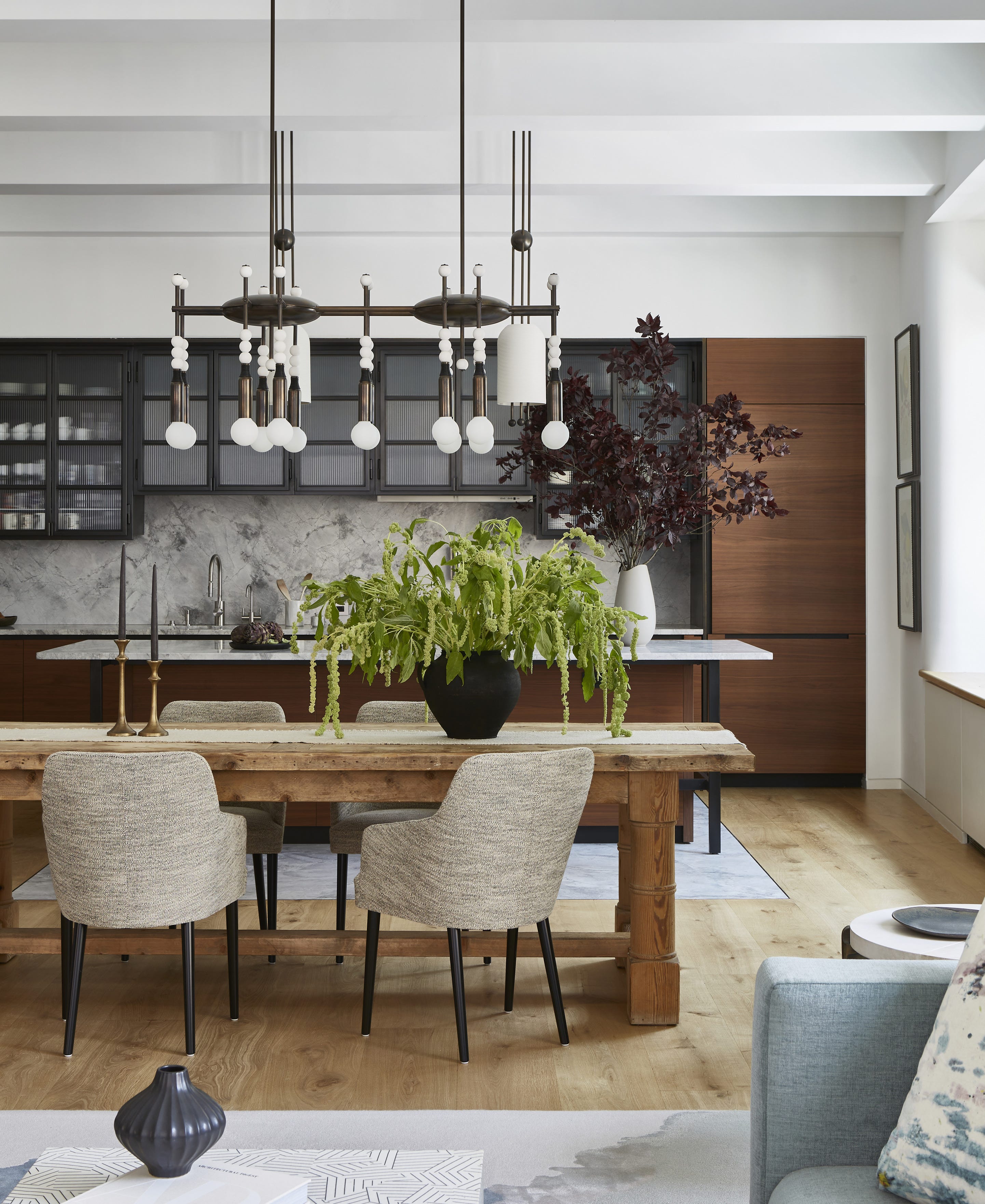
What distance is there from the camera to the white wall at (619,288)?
249 inches

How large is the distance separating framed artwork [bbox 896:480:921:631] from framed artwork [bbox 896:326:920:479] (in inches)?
4.3

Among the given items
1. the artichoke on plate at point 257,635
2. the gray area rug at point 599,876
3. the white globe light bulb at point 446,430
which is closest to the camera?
the white globe light bulb at point 446,430

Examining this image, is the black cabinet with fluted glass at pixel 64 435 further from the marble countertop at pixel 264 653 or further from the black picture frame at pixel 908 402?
the black picture frame at pixel 908 402

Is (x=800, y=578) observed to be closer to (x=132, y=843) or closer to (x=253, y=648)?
(x=253, y=648)

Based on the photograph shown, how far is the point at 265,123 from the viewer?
4680mm

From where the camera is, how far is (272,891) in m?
3.57

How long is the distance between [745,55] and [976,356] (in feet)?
6.32

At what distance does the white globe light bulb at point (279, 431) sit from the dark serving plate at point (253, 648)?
2.10m

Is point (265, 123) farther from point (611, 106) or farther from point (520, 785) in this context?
point (520, 785)

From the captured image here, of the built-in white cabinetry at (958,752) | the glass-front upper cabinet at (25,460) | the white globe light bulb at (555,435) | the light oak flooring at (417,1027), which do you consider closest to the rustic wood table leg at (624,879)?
the light oak flooring at (417,1027)

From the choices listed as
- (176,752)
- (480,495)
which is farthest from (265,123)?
(176,752)

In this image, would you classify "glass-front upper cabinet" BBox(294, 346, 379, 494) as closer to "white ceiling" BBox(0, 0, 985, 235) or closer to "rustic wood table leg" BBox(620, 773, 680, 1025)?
"white ceiling" BBox(0, 0, 985, 235)

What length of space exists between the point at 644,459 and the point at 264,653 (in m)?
1.86

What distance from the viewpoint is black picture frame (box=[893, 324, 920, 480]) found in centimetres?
579
